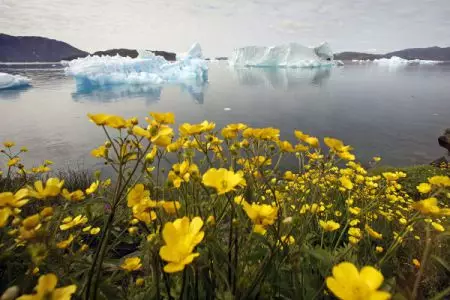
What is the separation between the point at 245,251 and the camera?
1.22 meters

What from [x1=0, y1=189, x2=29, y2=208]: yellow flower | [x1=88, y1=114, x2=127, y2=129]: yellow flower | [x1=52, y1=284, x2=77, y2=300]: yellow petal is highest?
[x1=88, y1=114, x2=127, y2=129]: yellow flower

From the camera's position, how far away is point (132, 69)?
91.1ft

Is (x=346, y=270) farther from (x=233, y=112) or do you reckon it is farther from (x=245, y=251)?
(x=233, y=112)

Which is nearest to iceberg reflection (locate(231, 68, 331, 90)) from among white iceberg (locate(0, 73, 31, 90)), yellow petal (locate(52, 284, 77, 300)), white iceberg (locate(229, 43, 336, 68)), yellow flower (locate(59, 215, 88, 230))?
white iceberg (locate(229, 43, 336, 68))

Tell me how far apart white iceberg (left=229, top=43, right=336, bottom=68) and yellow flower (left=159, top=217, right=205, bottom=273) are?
2289 inches

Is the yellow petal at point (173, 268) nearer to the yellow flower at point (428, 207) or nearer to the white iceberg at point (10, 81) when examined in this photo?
the yellow flower at point (428, 207)

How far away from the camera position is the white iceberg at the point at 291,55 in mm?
54938

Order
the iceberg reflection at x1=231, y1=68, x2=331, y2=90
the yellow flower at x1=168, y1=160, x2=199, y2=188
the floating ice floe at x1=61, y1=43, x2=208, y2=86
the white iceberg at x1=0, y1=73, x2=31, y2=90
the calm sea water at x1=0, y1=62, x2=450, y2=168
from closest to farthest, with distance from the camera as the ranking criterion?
1. the yellow flower at x1=168, y1=160, x2=199, y2=188
2. the calm sea water at x1=0, y1=62, x2=450, y2=168
3. the floating ice floe at x1=61, y1=43, x2=208, y2=86
4. the white iceberg at x1=0, y1=73, x2=31, y2=90
5. the iceberg reflection at x1=231, y1=68, x2=331, y2=90

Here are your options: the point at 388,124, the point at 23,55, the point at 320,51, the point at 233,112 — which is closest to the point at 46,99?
the point at 233,112

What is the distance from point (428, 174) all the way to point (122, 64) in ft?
83.8

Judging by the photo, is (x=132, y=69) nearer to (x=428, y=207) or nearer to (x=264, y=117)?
(x=264, y=117)

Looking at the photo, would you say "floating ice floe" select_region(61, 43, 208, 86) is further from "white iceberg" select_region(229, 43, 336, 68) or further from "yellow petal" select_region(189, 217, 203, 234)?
"yellow petal" select_region(189, 217, 203, 234)

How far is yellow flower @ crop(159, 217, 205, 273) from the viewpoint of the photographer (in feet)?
2.47

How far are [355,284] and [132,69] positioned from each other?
29.9m
